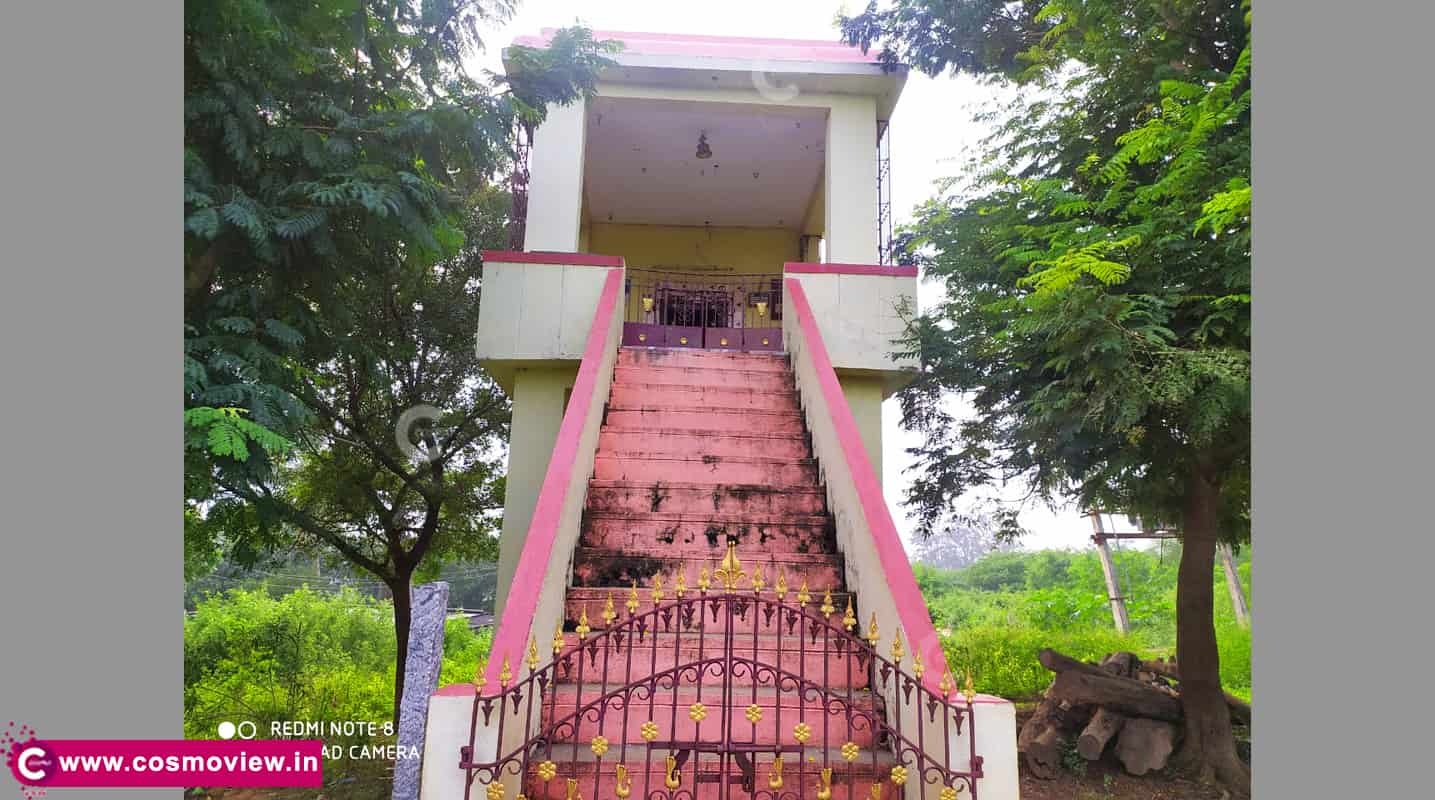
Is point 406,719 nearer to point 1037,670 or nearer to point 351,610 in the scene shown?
point 1037,670

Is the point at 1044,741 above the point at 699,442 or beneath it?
beneath

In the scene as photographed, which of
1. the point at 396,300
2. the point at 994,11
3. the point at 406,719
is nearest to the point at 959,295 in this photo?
the point at 994,11

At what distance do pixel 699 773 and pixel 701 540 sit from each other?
1987 mm

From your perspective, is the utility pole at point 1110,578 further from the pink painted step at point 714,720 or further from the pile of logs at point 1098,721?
the pink painted step at point 714,720

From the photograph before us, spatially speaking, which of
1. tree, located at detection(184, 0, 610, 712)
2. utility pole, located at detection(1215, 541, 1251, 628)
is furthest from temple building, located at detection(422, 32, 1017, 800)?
utility pole, located at detection(1215, 541, 1251, 628)

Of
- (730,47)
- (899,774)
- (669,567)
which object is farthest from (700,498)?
(730,47)

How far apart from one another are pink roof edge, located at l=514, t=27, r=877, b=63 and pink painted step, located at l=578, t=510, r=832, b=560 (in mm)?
5763

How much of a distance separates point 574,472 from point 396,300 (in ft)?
19.3

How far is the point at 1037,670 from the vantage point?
458 inches

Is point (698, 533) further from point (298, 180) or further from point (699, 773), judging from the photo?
point (298, 180)

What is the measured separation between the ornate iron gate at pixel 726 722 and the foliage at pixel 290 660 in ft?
15.9

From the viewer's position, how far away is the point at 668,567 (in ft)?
15.9

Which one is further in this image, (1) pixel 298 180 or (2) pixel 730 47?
(2) pixel 730 47
